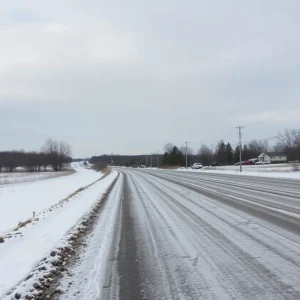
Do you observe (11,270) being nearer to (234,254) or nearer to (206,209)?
(234,254)

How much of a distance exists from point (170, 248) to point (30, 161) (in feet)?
466

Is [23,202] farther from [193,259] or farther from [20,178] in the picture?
[20,178]

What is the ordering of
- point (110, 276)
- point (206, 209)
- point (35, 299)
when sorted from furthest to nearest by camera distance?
point (206, 209) → point (110, 276) → point (35, 299)

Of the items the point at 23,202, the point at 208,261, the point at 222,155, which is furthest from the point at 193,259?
the point at 222,155

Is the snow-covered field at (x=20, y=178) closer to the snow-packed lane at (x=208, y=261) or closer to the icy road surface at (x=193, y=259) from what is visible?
the icy road surface at (x=193, y=259)

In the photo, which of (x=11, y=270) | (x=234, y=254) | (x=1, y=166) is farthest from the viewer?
(x=1, y=166)

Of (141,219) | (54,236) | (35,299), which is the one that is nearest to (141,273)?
(35,299)

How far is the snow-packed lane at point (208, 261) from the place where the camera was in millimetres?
4688

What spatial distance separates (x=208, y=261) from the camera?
19.8 ft

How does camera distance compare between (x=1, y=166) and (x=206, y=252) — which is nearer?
(x=206, y=252)

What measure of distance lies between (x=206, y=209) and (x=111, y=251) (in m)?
6.28

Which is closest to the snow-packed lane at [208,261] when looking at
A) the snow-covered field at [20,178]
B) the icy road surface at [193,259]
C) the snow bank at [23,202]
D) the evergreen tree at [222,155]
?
the icy road surface at [193,259]

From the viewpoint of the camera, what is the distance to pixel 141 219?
36.7 feet

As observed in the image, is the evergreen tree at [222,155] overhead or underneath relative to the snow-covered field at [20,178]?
overhead
